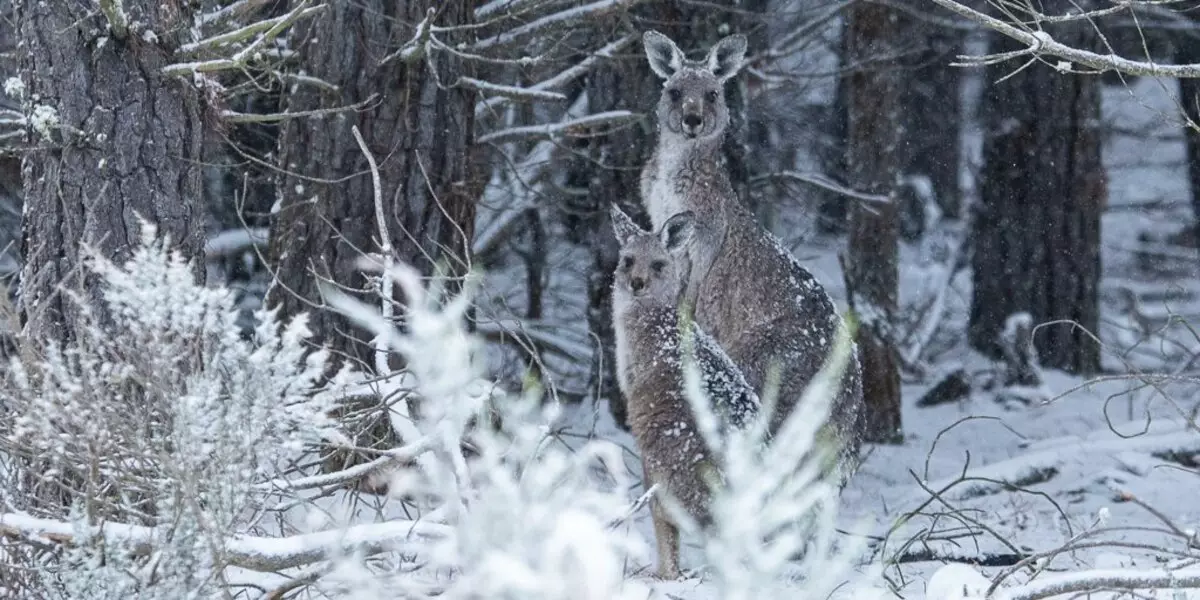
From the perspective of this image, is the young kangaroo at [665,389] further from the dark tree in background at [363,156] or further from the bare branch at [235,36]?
the bare branch at [235,36]

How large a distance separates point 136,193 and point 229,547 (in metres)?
2.18

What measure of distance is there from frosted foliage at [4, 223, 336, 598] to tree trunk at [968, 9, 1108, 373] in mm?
10620

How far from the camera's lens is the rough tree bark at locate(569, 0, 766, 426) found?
10.5 meters

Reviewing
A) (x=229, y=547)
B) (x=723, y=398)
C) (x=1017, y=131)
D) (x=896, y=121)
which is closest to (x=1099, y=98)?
(x=1017, y=131)

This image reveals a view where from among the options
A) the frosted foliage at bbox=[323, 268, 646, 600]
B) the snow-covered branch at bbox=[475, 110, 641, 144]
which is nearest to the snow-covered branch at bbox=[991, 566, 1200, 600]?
the frosted foliage at bbox=[323, 268, 646, 600]

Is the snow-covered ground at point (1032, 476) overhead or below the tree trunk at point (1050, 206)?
below

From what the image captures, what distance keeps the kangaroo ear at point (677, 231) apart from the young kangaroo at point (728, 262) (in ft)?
0.39

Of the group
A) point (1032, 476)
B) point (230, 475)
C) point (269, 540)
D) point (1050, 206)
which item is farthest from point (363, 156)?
point (1050, 206)

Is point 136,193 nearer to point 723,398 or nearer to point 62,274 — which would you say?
point 62,274

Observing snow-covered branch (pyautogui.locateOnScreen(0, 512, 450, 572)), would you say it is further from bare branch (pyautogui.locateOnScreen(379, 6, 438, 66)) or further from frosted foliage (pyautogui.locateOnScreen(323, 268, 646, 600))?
bare branch (pyautogui.locateOnScreen(379, 6, 438, 66))

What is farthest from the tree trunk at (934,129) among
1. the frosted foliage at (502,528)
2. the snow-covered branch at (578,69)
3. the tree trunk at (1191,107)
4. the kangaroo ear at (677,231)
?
the frosted foliage at (502,528)

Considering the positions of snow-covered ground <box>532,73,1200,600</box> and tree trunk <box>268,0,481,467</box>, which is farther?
tree trunk <box>268,0,481,467</box>

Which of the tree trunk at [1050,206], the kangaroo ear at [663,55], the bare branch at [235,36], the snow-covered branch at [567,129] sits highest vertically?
the bare branch at [235,36]

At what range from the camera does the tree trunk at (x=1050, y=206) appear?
13.7 m
